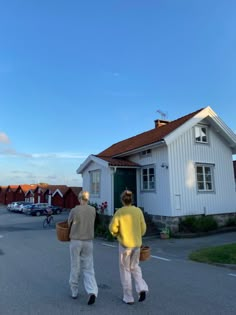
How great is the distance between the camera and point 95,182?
1964cm

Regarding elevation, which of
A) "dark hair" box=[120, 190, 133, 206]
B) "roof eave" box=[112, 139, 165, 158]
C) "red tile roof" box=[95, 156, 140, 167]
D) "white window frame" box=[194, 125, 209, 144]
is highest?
"white window frame" box=[194, 125, 209, 144]

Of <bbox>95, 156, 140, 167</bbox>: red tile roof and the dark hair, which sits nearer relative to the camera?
the dark hair

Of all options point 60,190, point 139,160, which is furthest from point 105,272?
point 60,190

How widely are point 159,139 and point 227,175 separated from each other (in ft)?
18.0

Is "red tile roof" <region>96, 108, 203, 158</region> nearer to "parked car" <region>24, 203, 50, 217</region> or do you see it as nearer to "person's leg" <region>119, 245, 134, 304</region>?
"person's leg" <region>119, 245, 134, 304</region>

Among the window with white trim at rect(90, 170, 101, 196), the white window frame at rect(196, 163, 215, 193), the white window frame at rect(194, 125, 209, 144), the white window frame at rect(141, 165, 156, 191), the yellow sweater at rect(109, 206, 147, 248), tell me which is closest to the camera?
the yellow sweater at rect(109, 206, 147, 248)

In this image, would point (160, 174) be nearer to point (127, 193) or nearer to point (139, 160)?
point (139, 160)

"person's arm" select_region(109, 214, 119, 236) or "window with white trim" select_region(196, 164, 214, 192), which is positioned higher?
"window with white trim" select_region(196, 164, 214, 192)

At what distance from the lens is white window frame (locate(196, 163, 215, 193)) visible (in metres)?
16.3

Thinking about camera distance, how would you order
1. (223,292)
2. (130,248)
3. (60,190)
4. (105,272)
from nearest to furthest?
(130,248)
(223,292)
(105,272)
(60,190)

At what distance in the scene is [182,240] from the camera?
1343 cm

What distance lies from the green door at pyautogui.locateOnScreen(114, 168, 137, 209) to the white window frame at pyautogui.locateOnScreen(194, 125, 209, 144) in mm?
4173

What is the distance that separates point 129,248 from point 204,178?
1249 centimetres

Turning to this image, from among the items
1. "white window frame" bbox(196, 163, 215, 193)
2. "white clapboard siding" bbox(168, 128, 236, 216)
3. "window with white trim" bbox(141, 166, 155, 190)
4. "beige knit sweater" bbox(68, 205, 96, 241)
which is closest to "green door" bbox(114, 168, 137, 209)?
"window with white trim" bbox(141, 166, 155, 190)
